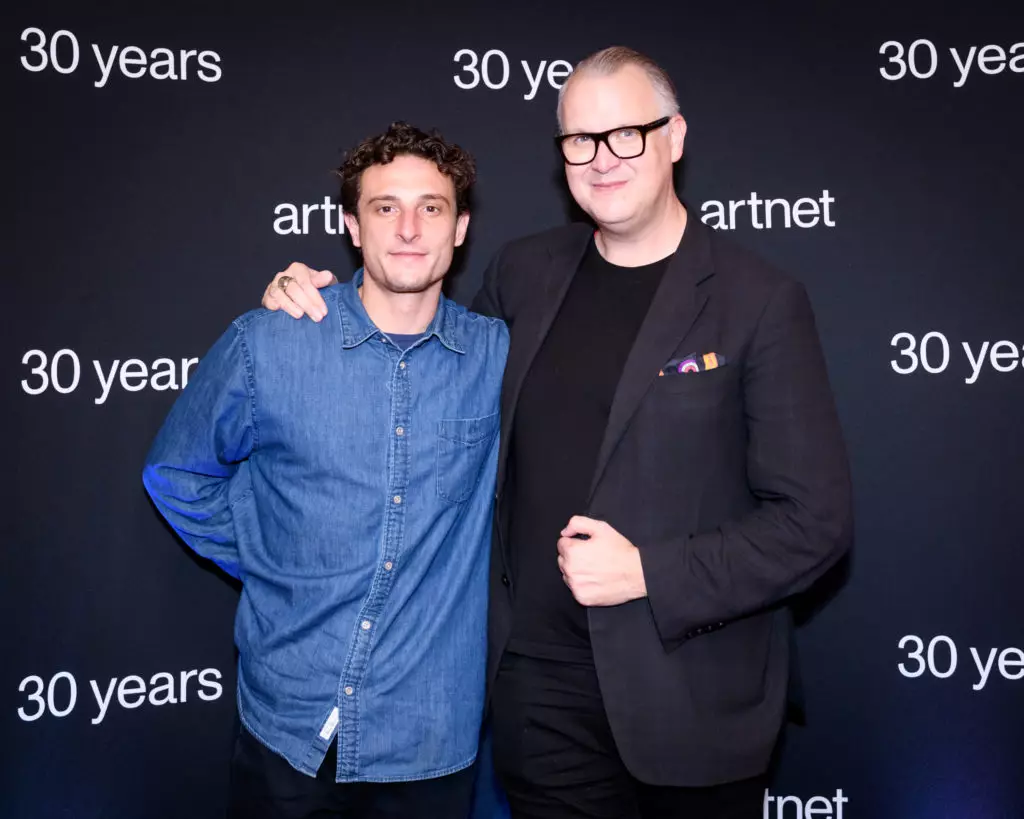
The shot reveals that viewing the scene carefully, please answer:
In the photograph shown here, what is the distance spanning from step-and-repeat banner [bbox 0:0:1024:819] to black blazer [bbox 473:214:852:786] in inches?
35.2

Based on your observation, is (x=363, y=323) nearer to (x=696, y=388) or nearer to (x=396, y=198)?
(x=396, y=198)

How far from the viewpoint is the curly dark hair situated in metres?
1.77

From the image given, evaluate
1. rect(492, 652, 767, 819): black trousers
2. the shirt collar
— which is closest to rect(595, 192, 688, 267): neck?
the shirt collar

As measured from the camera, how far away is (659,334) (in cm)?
166

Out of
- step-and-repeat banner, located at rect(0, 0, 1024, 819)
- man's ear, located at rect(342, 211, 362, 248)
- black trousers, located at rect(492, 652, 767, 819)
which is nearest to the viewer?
black trousers, located at rect(492, 652, 767, 819)

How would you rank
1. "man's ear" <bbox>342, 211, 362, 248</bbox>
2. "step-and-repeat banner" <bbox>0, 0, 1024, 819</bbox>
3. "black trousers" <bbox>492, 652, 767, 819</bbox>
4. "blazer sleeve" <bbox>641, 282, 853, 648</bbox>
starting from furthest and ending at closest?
1. "step-and-repeat banner" <bbox>0, 0, 1024, 819</bbox>
2. "man's ear" <bbox>342, 211, 362, 248</bbox>
3. "black trousers" <bbox>492, 652, 767, 819</bbox>
4. "blazer sleeve" <bbox>641, 282, 853, 648</bbox>

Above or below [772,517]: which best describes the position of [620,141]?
above

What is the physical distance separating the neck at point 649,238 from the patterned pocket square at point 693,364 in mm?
253

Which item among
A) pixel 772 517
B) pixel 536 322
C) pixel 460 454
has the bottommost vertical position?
pixel 772 517

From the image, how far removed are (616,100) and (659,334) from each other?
455 mm

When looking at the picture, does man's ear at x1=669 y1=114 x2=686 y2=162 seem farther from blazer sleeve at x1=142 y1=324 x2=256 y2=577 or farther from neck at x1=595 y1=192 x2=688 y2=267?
blazer sleeve at x1=142 y1=324 x2=256 y2=577

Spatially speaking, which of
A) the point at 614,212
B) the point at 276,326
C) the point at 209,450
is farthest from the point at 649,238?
the point at 209,450

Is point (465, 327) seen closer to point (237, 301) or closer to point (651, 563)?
point (651, 563)

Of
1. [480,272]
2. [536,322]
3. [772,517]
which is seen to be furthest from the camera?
[480,272]
